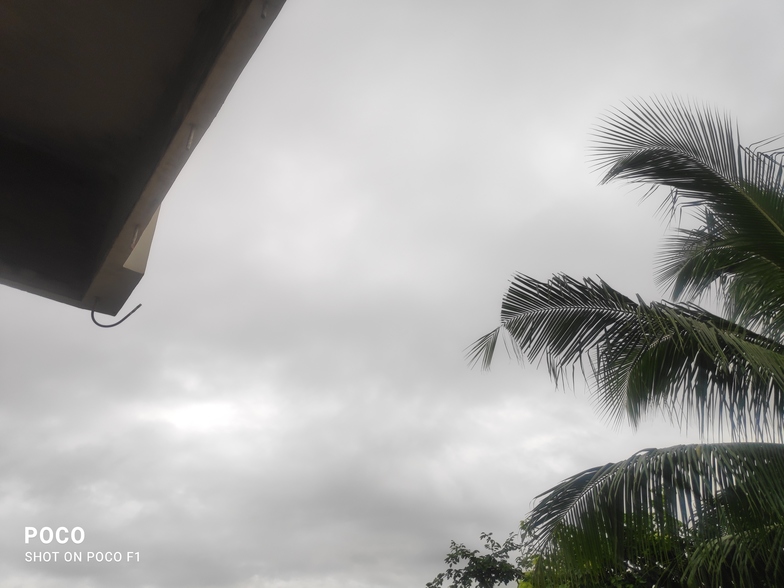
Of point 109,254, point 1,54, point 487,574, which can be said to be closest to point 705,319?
point 109,254

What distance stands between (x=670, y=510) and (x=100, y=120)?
13.1 ft

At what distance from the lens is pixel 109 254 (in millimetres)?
1591

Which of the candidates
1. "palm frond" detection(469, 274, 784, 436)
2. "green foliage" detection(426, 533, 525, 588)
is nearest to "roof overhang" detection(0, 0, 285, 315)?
"palm frond" detection(469, 274, 784, 436)

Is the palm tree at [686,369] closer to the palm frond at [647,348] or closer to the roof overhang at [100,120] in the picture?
the palm frond at [647,348]

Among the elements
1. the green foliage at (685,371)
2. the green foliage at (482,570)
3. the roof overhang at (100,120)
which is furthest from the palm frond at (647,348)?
the green foliage at (482,570)

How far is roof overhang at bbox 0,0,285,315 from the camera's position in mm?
1271

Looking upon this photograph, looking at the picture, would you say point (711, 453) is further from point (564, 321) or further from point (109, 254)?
point (109, 254)

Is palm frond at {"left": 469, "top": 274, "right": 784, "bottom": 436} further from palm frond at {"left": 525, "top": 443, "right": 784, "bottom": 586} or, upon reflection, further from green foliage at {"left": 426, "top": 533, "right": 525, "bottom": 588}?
green foliage at {"left": 426, "top": 533, "right": 525, "bottom": 588}

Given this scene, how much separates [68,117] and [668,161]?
4.28 meters

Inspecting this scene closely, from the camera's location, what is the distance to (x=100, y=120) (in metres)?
1.52

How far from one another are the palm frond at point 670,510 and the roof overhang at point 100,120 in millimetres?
3577

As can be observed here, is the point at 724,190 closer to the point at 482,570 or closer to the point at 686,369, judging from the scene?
the point at 686,369

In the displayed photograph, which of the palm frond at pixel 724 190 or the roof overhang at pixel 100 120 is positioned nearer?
the roof overhang at pixel 100 120

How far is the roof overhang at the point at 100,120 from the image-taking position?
127cm
